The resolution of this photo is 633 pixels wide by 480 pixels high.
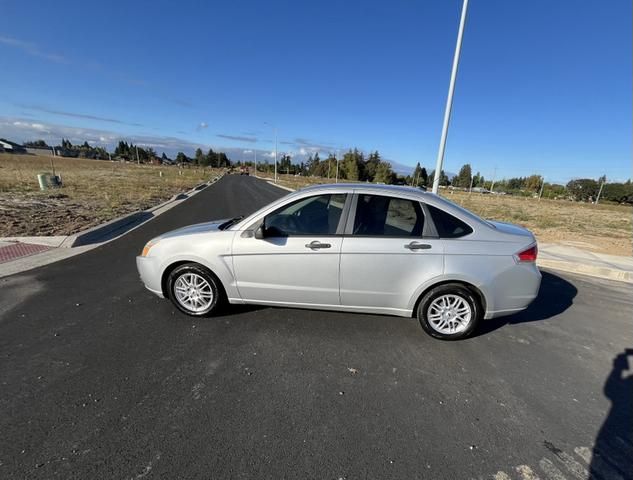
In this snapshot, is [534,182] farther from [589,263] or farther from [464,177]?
[589,263]

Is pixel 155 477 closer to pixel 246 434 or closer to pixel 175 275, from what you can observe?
pixel 246 434

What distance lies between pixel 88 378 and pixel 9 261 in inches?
183

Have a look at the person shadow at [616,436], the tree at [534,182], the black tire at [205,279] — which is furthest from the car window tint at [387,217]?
the tree at [534,182]

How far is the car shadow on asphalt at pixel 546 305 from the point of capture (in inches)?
161

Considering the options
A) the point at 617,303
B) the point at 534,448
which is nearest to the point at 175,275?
the point at 534,448

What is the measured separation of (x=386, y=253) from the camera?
3381mm

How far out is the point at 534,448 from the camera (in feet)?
7.34

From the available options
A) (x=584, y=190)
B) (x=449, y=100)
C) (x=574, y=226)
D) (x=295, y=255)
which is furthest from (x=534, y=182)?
(x=295, y=255)

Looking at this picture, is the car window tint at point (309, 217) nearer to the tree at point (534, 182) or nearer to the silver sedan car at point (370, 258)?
the silver sedan car at point (370, 258)

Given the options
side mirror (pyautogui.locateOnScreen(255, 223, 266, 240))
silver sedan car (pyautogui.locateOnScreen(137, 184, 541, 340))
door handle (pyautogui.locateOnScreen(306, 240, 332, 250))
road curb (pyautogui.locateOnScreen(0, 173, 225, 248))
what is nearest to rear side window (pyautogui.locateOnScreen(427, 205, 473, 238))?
silver sedan car (pyautogui.locateOnScreen(137, 184, 541, 340))

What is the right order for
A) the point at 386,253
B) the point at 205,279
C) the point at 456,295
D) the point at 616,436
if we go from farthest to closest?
the point at 205,279
the point at 456,295
the point at 386,253
the point at 616,436

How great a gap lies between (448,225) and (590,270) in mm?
5687

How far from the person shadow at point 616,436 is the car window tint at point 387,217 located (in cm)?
223

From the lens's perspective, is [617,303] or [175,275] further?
[617,303]
